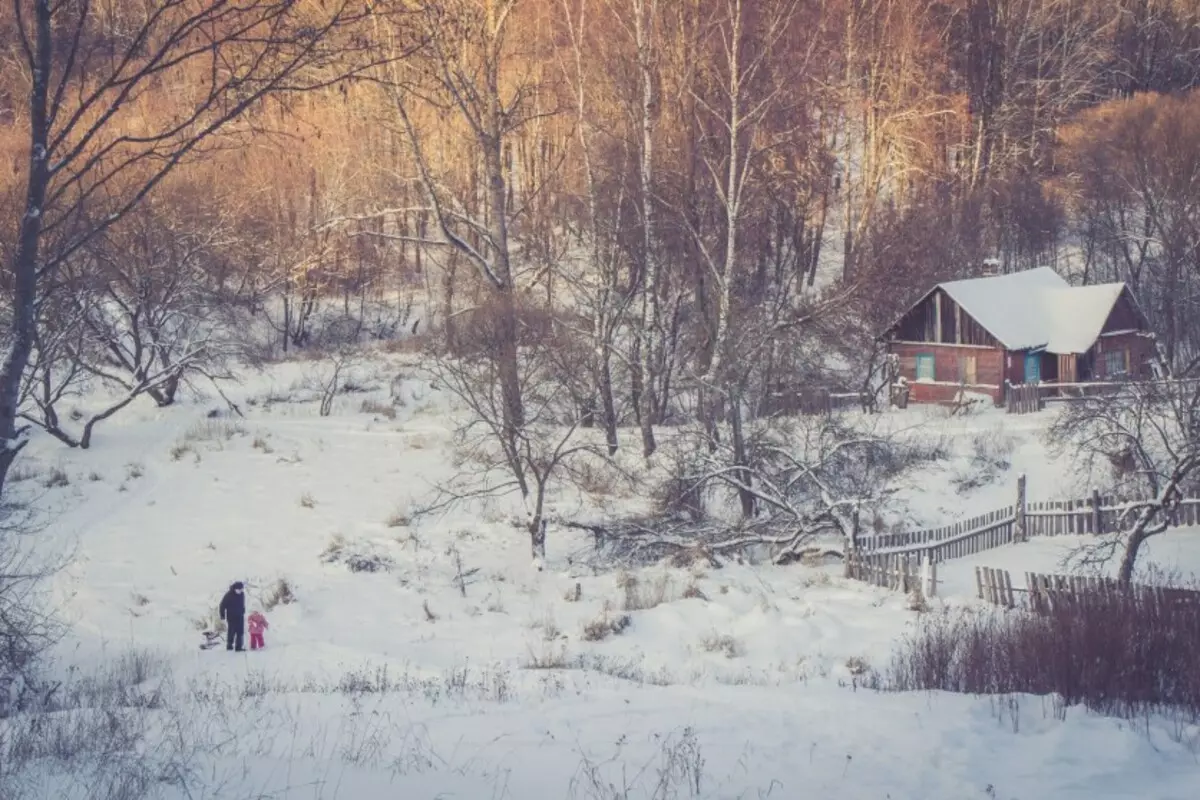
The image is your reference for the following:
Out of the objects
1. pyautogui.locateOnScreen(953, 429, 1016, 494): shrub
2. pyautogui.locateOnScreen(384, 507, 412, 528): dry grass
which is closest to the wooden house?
pyautogui.locateOnScreen(953, 429, 1016, 494): shrub

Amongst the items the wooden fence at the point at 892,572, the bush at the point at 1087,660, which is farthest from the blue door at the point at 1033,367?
the bush at the point at 1087,660

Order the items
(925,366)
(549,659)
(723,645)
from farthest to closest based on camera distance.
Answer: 1. (925,366)
2. (723,645)
3. (549,659)

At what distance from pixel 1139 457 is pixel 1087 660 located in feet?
32.1

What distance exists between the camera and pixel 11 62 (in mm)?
6074

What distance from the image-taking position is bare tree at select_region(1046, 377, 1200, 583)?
14.5 metres

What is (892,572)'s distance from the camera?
15.6 meters

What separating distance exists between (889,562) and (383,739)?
37.1 ft

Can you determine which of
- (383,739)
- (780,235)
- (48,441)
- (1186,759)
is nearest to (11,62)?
(383,739)

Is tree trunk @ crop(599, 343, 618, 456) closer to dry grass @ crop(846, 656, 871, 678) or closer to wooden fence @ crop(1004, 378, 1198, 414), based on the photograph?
dry grass @ crop(846, 656, 871, 678)

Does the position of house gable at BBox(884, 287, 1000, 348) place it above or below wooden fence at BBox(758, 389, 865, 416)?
above

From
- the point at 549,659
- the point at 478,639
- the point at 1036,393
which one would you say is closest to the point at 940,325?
the point at 1036,393

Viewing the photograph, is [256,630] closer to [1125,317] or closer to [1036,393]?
[1036,393]

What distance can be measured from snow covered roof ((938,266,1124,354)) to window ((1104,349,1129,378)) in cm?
189

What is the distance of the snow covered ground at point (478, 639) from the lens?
6031 mm
